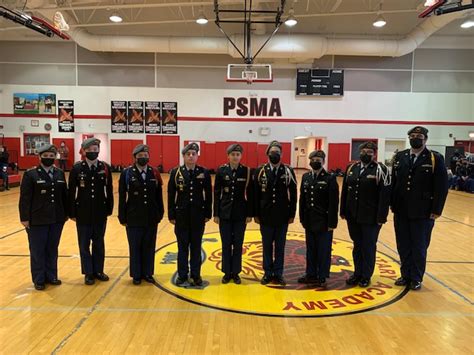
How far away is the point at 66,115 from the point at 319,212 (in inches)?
789

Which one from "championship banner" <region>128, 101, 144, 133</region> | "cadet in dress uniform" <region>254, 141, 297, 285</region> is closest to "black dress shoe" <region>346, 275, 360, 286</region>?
"cadet in dress uniform" <region>254, 141, 297, 285</region>

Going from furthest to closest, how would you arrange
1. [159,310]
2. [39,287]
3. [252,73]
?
1. [252,73]
2. [39,287]
3. [159,310]

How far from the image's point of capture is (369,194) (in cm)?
439

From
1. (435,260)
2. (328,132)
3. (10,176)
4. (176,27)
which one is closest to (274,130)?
(328,132)

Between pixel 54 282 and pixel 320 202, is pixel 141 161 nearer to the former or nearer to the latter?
pixel 54 282

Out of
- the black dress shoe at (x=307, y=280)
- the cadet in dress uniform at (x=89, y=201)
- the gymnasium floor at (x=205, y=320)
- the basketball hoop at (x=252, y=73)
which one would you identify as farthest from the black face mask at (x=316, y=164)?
the basketball hoop at (x=252, y=73)

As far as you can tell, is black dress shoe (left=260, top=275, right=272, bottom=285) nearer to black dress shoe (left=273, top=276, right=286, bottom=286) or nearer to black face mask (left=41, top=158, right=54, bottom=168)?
black dress shoe (left=273, top=276, right=286, bottom=286)

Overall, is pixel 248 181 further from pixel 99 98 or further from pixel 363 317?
pixel 99 98

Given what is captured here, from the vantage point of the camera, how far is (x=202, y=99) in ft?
67.3

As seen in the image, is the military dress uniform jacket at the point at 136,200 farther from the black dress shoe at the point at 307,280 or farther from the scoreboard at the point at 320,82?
the scoreboard at the point at 320,82

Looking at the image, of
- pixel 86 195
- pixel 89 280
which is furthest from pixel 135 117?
pixel 89 280

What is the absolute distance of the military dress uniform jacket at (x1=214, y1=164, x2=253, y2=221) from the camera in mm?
4407

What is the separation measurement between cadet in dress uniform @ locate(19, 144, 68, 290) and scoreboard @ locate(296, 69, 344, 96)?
17517mm

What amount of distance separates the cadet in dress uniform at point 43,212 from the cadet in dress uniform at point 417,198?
430 centimetres
